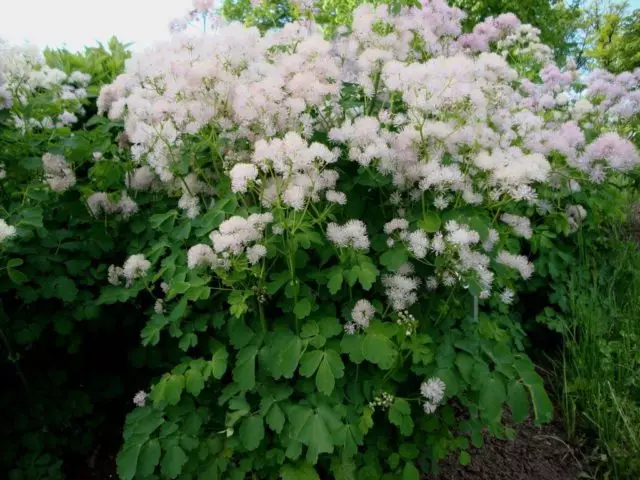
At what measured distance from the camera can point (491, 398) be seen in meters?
1.90

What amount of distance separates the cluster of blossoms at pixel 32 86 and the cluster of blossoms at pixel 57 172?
0.66 ft

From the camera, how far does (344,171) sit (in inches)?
86.1

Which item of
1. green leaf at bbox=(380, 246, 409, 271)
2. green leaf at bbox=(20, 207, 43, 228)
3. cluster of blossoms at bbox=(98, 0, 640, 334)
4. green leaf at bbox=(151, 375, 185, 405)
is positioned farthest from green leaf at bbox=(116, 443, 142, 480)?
green leaf at bbox=(380, 246, 409, 271)

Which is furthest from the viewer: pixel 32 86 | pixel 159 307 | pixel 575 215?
pixel 575 215

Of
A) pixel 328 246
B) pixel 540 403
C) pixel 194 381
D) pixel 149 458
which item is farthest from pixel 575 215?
pixel 149 458

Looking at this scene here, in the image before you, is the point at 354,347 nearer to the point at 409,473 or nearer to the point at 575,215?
the point at 409,473

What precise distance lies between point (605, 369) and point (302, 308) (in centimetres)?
191

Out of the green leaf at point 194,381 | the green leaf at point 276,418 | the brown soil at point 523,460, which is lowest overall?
the brown soil at point 523,460

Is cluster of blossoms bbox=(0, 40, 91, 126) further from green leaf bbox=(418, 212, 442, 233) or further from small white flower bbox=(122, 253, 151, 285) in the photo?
green leaf bbox=(418, 212, 442, 233)

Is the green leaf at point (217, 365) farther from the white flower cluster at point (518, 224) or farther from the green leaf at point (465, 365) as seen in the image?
the white flower cluster at point (518, 224)

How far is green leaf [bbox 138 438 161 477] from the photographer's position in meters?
Result: 1.92

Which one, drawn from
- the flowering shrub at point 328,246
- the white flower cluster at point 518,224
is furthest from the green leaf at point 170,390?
the white flower cluster at point 518,224

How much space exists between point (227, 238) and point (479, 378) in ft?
3.41

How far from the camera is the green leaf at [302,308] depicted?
1925mm
